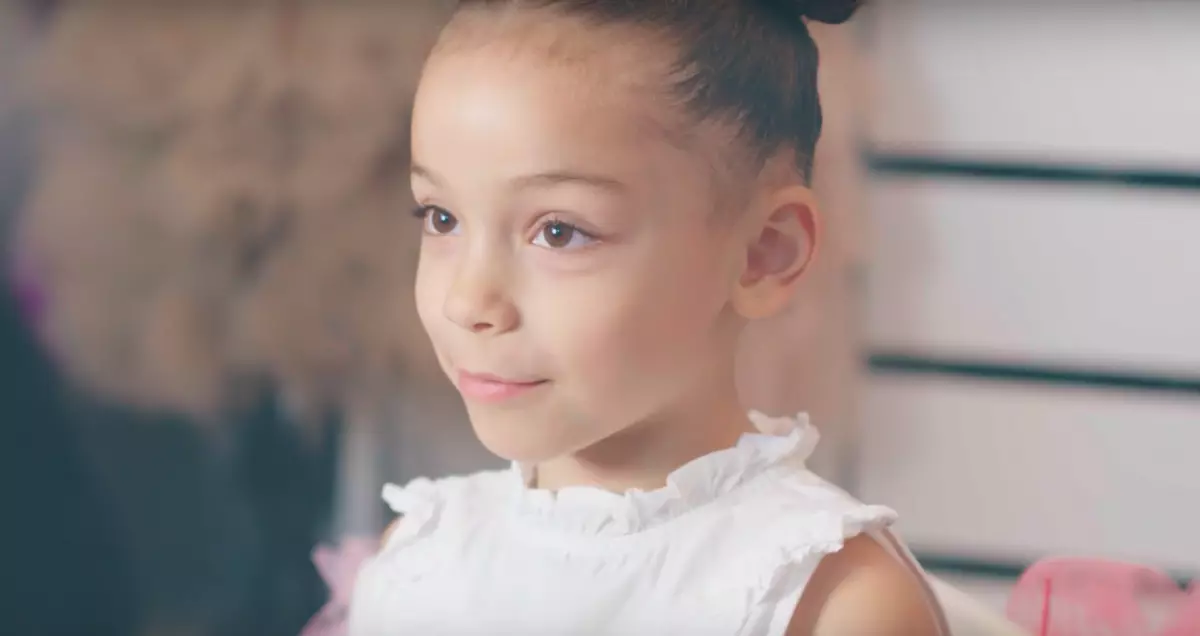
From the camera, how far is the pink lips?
564mm

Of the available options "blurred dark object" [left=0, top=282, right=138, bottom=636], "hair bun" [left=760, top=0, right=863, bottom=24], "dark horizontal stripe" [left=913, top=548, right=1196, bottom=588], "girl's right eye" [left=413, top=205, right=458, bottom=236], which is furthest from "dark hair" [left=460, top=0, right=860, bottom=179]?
"blurred dark object" [left=0, top=282, right=138, bottom=636]

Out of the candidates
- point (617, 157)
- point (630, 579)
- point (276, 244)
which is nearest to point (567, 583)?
point (630, 579)

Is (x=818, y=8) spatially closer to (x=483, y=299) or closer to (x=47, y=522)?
(x=483, y=299)

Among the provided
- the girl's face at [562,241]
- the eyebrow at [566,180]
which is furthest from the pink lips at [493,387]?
the eyebrow at [566,180]

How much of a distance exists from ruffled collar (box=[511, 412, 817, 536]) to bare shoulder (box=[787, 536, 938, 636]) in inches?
2.7

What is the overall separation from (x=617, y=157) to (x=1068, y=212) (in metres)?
0.35

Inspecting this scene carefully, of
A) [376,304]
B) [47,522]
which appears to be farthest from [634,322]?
[47,522]

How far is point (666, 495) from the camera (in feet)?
1.95

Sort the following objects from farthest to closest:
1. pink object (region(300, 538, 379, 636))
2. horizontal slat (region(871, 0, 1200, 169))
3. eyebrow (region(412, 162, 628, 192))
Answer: pink object (region(300, 538, 379, 636)) < horizontal slat (region(871, 0, 1200, 169)) < eyebrow (region(412, 162, 628, 192))

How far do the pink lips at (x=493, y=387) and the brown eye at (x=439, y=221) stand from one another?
0.26ft

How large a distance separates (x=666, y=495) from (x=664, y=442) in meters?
0.03

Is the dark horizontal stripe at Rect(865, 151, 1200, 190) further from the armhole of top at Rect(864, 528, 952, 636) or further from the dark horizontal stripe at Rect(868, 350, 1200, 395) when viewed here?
the armhole of top at Rect(864, 528, 952, 636)

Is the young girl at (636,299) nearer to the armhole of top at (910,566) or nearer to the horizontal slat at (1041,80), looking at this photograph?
the armhole of top at (910,566)

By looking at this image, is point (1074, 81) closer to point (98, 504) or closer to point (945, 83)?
point (945, 83)
